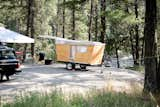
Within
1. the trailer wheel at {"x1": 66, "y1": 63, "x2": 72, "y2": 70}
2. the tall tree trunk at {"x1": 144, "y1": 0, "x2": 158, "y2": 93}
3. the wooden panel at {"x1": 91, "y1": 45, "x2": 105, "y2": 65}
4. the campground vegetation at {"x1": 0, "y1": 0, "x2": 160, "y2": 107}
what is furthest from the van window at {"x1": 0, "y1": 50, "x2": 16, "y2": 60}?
the tall tree trunk at {"x1": 144, "y1": 0, "x2": 158, "y2": 93}

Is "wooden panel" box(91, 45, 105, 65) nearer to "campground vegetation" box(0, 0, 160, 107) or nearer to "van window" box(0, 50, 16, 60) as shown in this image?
"campground vegetation" box(0, 0, 160, 107)

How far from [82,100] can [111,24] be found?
30502mm

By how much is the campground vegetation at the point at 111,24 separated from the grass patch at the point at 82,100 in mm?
90

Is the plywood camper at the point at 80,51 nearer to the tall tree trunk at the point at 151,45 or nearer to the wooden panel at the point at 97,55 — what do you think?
the wooden panel at the point at 97,55

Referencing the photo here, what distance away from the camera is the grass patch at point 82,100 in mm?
9320

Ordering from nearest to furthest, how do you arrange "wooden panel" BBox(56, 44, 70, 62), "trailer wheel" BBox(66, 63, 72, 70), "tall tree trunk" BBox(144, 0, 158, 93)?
"tall tree trunk" BBox(144, 0, 158, 93), "wooden panel" BBox(56, 44, 70, 62), "trailer wheel" BBox(66, 63, 72, 70)

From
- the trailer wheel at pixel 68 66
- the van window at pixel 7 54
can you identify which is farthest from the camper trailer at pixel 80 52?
the van window at pixel 7 54

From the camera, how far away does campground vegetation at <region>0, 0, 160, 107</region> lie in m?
15.4

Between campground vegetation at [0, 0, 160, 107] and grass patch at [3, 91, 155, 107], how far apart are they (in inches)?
3.6

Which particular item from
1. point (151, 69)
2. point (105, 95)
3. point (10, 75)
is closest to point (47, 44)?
point (10, 75)

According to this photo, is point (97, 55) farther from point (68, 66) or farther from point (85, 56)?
Answer: point (68, 66)

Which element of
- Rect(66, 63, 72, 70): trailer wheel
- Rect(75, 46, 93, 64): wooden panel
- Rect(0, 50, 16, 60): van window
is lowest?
Rect(66, 63, 72, 70): trailer wheel

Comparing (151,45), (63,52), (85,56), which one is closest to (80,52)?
(85,56)

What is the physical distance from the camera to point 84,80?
21328 millimetres
